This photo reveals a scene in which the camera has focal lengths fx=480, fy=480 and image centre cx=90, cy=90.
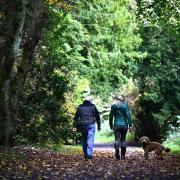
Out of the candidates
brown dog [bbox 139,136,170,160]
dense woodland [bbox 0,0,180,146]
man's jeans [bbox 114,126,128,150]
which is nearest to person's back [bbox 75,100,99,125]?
man's jeans [bbox 114,126,128,150]

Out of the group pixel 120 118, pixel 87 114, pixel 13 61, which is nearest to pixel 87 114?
pixel 87 114

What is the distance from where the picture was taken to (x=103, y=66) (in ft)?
115

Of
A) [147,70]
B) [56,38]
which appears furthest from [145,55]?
[56,38]

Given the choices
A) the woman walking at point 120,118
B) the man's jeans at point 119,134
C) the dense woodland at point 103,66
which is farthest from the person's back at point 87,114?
the dense woodland at point 103,66

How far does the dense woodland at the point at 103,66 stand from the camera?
21.6 metres

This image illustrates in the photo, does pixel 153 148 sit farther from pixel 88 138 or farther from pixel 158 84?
pixel 158 84

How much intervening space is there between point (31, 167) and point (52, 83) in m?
10.6

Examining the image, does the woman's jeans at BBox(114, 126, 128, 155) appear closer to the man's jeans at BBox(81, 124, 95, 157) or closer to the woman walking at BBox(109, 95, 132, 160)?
the woman walking at BBox(109, 95, 132, 160)

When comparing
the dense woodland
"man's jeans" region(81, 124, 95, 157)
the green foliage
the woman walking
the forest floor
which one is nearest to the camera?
the forest floor

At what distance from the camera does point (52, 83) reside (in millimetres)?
22078

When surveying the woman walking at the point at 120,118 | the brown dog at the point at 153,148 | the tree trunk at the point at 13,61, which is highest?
the tree trunk at the point at 13,61

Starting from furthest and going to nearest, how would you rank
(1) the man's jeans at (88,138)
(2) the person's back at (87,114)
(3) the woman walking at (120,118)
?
(3) the woman walking at (120,118), (2) the person's back at (87,114), (1) the man's jeans at (88,138)

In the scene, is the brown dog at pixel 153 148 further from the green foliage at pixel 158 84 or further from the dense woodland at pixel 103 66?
the green foliage at pixel 158 84

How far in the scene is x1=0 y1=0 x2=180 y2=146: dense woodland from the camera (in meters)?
21.6
